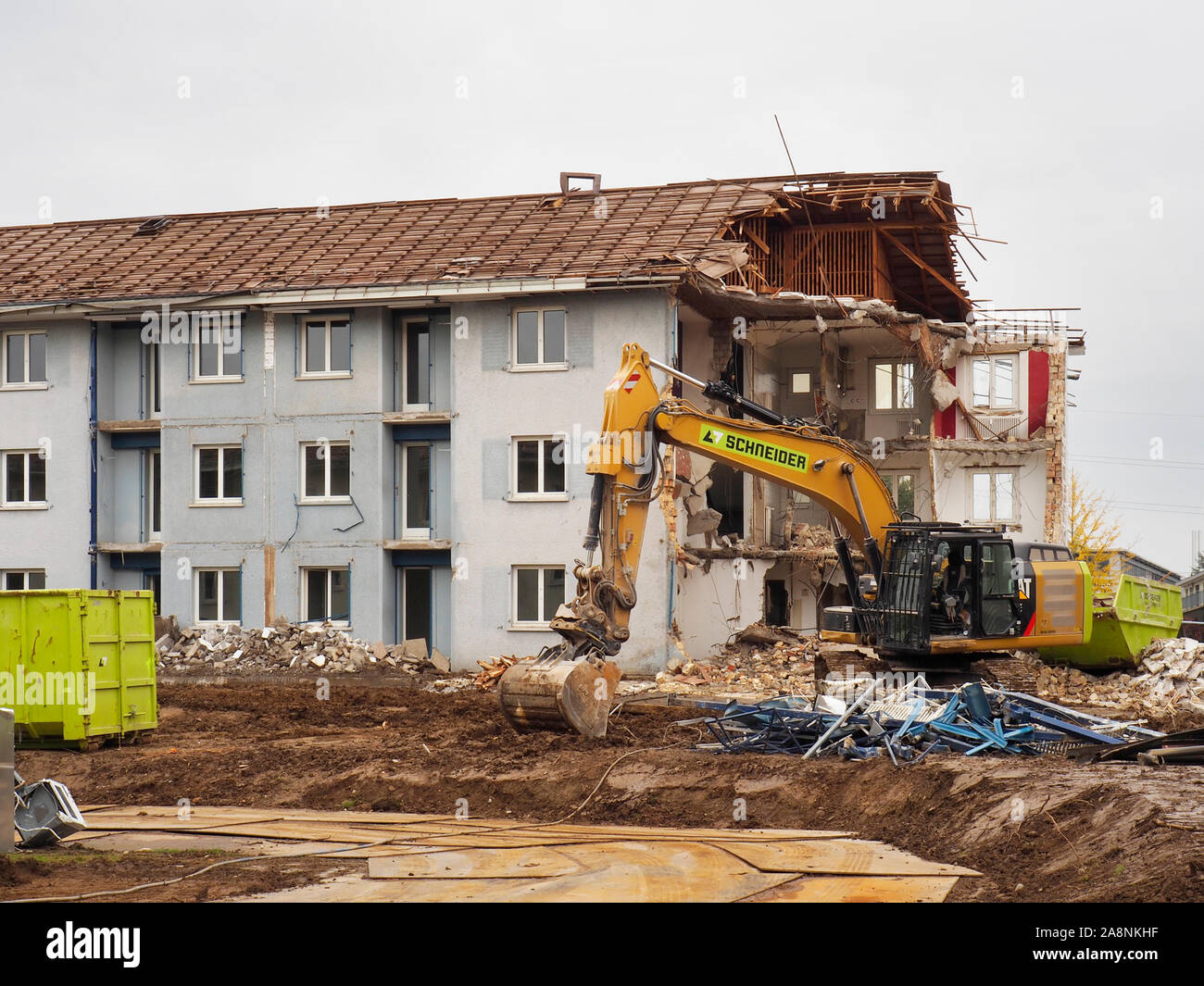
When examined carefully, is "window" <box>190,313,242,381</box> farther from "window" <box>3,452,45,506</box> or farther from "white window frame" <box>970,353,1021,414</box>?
"white window frame" <box>970,353,1021,414</box>

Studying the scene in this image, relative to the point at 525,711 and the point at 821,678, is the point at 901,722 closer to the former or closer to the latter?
the point at 525,711

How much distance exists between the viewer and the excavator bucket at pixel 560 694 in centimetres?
1555

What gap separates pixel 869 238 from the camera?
32000 mm

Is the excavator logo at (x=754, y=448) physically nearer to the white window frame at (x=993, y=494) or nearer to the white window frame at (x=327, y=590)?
the white window frame at (x=327, y=590)

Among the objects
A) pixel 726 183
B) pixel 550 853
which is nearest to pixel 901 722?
pixel 550 853

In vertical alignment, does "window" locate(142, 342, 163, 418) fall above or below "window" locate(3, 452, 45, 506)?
above

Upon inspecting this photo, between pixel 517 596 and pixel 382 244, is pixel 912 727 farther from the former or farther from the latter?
pixel 382 244

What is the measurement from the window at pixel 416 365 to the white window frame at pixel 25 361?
26.6ft

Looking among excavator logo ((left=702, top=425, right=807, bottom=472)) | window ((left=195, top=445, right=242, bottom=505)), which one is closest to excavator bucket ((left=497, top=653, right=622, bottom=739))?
excavator logo ((left=702, top=425, right=807, bottom=472))

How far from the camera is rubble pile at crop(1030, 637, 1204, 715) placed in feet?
→ 67.6

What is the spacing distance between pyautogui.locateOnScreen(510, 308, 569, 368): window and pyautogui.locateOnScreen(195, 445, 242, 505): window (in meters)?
6.56

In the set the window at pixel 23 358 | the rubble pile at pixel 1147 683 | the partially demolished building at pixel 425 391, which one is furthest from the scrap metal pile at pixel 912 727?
the window at pixel 23 358

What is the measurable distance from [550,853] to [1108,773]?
468 centimetres

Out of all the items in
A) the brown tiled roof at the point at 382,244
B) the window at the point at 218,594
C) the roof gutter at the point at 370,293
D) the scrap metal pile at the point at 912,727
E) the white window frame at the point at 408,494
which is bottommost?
the scrap metal pile at the point at 912,727
